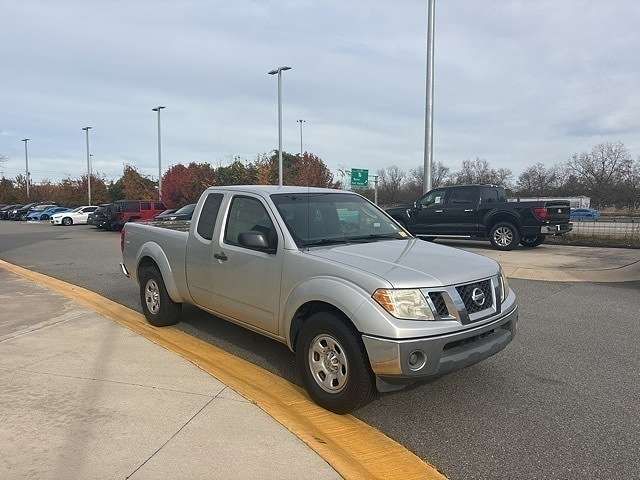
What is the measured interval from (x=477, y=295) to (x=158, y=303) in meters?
3.99

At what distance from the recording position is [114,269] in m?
12.0

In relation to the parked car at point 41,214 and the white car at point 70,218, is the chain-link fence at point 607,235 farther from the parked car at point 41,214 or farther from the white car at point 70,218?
the parked car at point 41,214

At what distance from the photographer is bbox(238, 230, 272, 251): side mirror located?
4.50m

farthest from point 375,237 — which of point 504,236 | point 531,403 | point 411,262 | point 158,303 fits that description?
point 504,236

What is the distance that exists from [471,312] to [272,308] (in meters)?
1.67

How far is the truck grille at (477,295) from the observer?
387cm

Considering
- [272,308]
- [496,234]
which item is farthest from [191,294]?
[496,234]

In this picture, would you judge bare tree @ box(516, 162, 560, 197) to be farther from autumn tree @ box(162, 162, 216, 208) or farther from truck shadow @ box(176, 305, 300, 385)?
truck shadow @ box(176, 305, 300, 385)

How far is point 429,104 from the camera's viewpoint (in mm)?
17797

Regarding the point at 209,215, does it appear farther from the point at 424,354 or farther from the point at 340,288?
the point at 424,354

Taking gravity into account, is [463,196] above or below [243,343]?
above

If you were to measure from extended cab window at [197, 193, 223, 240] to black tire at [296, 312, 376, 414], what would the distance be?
6.07 feet

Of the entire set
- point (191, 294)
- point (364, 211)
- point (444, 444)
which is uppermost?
point (364, 211)

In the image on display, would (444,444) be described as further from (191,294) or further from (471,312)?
(191,294)
